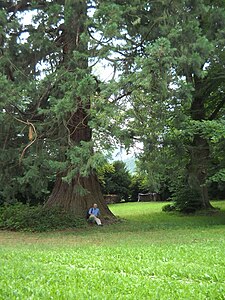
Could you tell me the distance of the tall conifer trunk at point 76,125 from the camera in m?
12.0

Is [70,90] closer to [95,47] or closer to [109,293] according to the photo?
[95,47]

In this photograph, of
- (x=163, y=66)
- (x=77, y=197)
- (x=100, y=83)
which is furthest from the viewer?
(x=77, y=197)

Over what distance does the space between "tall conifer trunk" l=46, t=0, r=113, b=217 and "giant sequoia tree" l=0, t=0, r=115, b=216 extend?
30 mm

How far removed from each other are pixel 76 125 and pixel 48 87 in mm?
1981

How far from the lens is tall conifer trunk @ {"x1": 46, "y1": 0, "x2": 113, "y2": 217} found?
1198 centimetres

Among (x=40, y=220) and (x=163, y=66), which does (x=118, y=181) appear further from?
(x=163, y=66)

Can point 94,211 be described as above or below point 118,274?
above

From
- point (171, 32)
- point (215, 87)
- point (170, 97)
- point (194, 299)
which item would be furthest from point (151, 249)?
point (215, 87)

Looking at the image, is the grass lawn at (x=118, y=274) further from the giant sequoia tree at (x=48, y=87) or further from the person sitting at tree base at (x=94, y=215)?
the person sitting at tree base at (x=94, y=215)

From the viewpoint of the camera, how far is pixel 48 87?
1258 centimetres

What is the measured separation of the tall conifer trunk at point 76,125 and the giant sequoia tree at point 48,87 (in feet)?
0.10

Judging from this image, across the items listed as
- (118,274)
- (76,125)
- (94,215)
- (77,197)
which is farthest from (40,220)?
(118,274)

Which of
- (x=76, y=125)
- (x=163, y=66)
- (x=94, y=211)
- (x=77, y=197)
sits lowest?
(x=94, y=211)

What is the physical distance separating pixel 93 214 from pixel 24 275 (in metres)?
9.61
